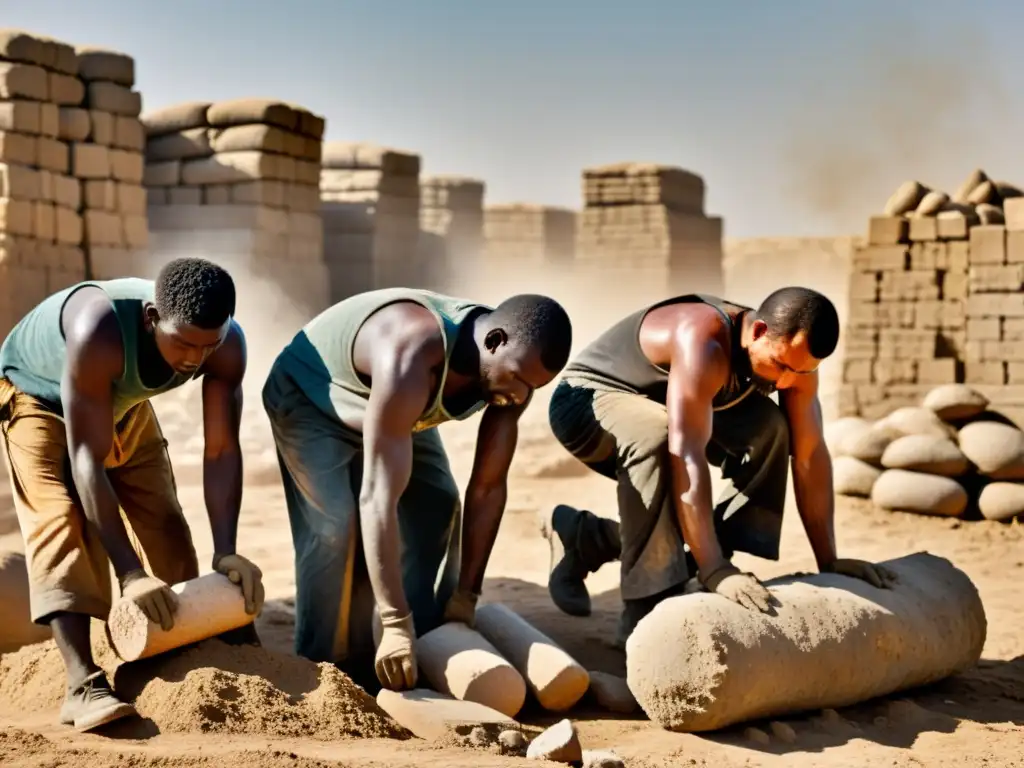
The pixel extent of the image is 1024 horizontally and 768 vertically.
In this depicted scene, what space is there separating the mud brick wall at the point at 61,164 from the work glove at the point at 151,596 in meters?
6.84

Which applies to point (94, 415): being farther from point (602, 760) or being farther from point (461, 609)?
point (602, 760)

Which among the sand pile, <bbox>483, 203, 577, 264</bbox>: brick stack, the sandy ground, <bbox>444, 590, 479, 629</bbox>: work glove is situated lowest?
the sandy ground

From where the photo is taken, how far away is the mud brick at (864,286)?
32.9ft

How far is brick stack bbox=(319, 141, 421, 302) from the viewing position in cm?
1472

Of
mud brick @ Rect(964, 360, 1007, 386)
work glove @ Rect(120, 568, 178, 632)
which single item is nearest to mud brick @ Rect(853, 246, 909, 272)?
mud brick @ Rect(964, 360, 1007, 386)

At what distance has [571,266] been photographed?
21156 millimetres

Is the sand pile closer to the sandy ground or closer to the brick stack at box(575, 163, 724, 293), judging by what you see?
the sandy ground

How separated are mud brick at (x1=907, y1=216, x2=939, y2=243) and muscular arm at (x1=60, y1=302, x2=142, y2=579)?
285 inches

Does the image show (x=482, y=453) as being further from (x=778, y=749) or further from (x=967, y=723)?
(x=967, y=723)

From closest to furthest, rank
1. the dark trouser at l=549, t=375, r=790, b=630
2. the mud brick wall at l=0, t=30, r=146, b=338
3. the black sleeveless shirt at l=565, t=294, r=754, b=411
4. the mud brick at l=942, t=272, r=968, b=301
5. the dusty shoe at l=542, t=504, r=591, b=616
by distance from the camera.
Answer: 1. the dark trouser at l=549, t=375, r=790, b=630
2. the black sleeveless shirt at l=565, t=294, r=754, b=411
3. the dusty shoe at l=542, t=504, r=591, b=616
4. the mud brick at l=942, t=272, r=968, b=301
5. the mud brick wall at l=0, t=30, r=146, b=338

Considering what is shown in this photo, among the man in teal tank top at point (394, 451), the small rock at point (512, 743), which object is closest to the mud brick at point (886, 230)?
the man in teal tank top at point (394, 451)

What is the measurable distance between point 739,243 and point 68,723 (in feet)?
93.2

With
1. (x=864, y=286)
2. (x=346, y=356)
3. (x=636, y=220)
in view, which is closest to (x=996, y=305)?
(x=864, y=286)

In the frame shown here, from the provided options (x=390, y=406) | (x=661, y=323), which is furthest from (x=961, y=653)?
(x=390, y=406)
